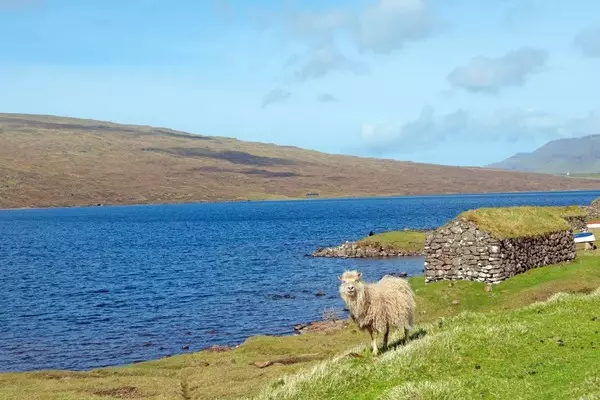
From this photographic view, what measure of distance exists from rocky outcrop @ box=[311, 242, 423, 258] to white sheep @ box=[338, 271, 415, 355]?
201 ft

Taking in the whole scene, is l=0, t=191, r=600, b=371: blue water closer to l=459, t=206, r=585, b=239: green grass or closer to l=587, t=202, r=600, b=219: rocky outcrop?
l=459, t=206, r=585, b=239: green grass

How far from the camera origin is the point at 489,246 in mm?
39125

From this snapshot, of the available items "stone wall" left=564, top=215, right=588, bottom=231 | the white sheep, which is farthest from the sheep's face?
"stone wall" left=564, top=215, right=588, bottom=231

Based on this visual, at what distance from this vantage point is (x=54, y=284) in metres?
67.6

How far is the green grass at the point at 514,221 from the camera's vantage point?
40.2m

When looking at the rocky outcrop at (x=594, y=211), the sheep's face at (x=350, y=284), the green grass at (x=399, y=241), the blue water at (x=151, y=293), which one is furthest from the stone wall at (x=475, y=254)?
the green grass at (x=399, y=241)

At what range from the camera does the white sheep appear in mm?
20406

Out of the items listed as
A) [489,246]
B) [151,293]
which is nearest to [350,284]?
[489,246]

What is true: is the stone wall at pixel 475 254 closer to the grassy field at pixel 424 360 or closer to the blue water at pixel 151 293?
the grassy field at pixel 424 360

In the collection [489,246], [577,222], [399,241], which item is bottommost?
[399,241]

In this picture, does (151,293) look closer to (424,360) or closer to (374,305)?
(374,305)

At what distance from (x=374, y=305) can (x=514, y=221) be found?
25.2 meters

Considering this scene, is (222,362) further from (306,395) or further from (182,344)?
(306,395)

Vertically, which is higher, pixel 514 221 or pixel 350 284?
pixel 514 221
